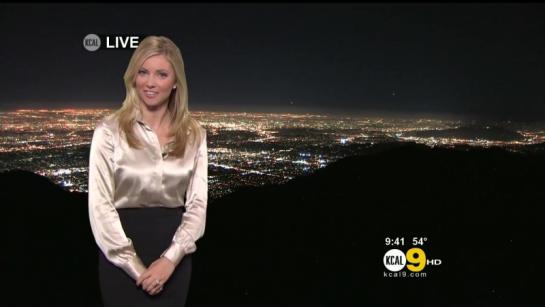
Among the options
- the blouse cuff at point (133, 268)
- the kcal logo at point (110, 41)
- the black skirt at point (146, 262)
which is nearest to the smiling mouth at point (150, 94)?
the black skirt at point (146, 262)

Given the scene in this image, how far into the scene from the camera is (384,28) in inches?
161

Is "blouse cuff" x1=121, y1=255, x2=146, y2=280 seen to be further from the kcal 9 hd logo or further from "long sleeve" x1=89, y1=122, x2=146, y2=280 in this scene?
the kcal 9 hd logo

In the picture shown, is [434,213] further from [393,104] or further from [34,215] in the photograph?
[34,215]

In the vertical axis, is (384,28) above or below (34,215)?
above

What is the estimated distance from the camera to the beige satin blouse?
1387 millimetres

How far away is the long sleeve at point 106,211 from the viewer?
138cm

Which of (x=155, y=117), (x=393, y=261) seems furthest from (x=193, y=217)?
(x=393, y=261)

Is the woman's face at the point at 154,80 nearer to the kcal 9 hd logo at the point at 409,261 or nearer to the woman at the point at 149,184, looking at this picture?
the woman at the point at 149,184

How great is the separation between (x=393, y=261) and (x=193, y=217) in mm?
2751

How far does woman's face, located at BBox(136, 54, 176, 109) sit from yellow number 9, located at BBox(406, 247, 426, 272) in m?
2.94

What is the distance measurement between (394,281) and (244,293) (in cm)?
116

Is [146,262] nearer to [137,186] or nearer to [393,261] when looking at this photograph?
[137,186]

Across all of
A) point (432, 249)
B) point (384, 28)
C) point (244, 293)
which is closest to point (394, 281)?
point (432, 249)

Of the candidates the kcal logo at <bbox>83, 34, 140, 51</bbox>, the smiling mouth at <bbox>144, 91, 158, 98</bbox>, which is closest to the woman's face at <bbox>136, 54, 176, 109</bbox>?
the smiling mouth at <bbox>144, 91, 158, 98</bbox>
